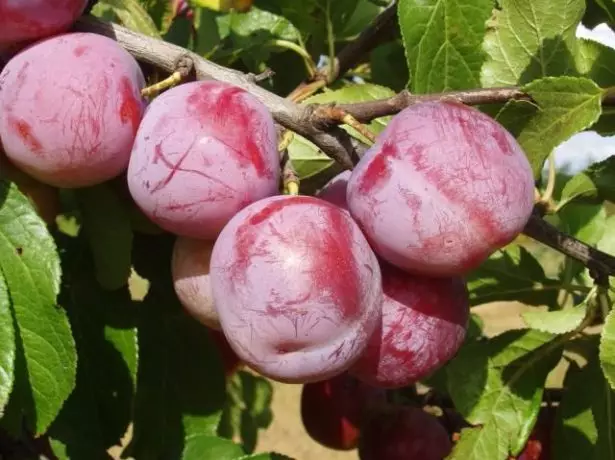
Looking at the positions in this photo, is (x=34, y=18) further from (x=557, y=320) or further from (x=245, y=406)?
(x=245, y=406)

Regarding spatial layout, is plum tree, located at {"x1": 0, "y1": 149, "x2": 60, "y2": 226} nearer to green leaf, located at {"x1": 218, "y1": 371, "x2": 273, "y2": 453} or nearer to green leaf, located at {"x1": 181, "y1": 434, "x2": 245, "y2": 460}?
green leaf, located at {"x1": 181, "y1": 434, "x2": 245, "y2": 460}

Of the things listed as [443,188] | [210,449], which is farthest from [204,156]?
[210,449]

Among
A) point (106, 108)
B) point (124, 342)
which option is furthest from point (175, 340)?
point (106, 108)

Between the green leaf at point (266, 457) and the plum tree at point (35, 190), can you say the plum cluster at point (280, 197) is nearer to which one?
the plum tree at point (35, 190)

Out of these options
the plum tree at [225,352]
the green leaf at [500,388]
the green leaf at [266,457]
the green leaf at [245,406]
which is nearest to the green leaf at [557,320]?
the green leaf at [500,388]

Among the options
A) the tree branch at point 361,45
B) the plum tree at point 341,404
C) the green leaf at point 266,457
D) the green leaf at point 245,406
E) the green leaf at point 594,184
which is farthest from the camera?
the green leaf at point 245,406
